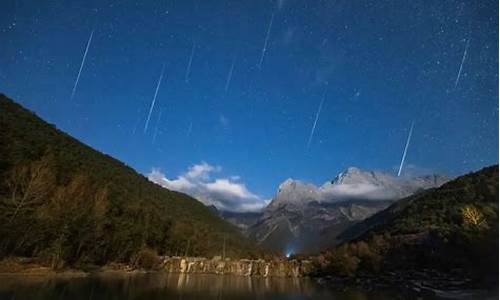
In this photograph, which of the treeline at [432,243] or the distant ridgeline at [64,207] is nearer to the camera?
the distant ridgeline at [64,207]

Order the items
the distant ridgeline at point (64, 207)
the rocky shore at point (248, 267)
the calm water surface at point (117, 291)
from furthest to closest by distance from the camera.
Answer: the rocky shore at point (248, 267) → the distant ridgeline at point (64, 207) → the calm water surface at point (117, 291)

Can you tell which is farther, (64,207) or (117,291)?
(64,207)

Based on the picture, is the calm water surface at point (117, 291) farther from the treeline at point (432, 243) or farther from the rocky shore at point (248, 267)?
the rocky shore at point (248, 267)

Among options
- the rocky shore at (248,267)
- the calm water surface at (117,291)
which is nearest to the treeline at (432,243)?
the rocky shore at (248,267)

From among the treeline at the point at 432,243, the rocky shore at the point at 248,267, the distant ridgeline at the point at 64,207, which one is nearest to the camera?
the distant ridgeline at the point at 64,207

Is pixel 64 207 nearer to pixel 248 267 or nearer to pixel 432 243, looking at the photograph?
pixel 432 243

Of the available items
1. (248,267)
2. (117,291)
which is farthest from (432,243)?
(248,267)

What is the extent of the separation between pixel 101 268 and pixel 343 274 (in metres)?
51.0

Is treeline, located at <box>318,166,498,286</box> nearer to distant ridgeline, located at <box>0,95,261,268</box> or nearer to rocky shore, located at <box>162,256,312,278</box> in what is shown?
rocky shore, located at <box>162,256,312,278</box>

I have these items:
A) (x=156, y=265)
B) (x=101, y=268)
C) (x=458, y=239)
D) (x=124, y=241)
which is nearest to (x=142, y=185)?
(x=156, y=265)

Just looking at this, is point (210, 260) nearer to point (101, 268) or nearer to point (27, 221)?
point (101, 268)

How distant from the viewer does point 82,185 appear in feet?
180

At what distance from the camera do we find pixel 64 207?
46875 millimetres

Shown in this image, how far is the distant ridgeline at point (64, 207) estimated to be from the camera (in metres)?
41.6
